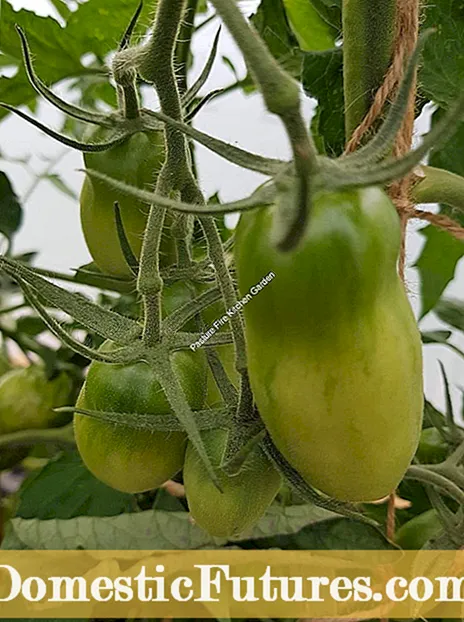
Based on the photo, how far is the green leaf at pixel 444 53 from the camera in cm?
53

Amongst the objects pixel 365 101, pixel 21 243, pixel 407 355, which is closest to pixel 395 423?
pixel 407 355

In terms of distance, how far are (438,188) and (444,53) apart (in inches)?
6.6

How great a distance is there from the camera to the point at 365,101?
0.36 m

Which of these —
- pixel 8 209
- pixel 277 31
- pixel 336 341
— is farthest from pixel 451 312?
pixel 336 341

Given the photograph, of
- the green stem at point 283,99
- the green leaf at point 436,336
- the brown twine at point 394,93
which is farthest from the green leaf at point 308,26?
the green stem at point 283,99

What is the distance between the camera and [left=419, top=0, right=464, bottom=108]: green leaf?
530 millimetres

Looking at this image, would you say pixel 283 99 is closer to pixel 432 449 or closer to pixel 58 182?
pixel 432 449

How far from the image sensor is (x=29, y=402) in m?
0.74

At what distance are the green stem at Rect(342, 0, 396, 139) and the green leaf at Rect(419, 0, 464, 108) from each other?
0.59 feet

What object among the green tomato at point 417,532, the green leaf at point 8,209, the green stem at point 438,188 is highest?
the green stem at point 438,188

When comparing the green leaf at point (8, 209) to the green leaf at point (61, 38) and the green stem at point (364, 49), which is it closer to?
the green leaf at point (61, 38)

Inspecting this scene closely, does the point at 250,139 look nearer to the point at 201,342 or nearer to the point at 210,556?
the point at 210,556

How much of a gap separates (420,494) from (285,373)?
44cm

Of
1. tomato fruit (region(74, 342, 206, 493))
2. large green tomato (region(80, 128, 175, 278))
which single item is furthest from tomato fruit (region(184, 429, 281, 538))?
large green tomato (region(80, 128, 175, 278))
